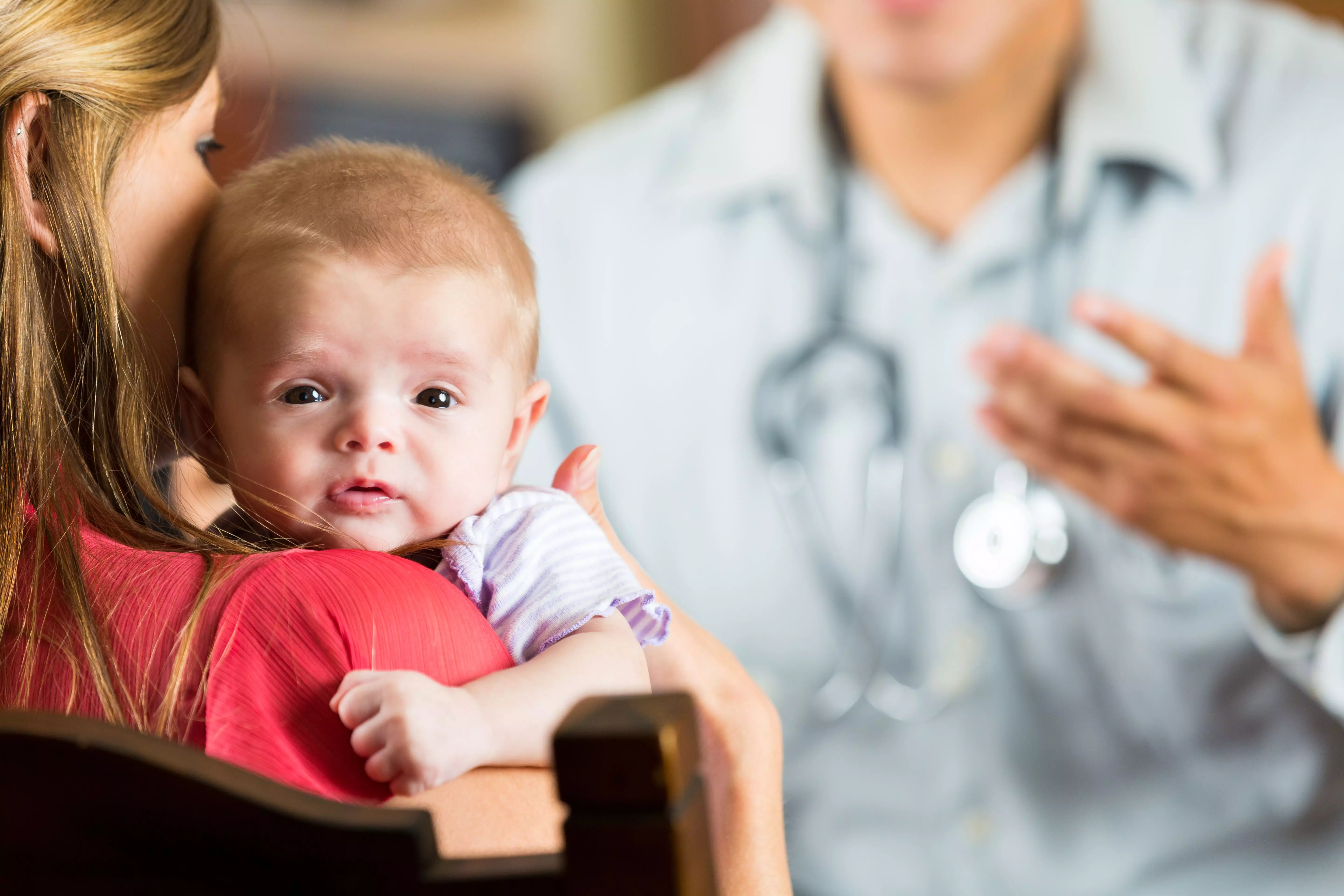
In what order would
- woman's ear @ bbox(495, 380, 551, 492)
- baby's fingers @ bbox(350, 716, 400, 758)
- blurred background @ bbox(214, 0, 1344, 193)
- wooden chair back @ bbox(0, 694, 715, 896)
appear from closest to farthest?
wooden chair back @ bbox(0, 694, 715, 896)
baby's fingers @ bbox(350, 716, 400, 758)
woman's ear @ bbox(495, 380, 551, 492)
blurred background @ bbox(214, 0, 1344, 193)

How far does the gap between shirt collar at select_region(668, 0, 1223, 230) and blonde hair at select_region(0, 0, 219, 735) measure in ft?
4.12

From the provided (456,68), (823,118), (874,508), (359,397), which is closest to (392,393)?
(359,397)

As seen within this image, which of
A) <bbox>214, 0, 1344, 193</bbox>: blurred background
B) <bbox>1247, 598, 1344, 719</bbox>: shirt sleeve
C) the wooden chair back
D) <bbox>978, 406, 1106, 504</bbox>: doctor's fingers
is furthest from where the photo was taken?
<bbox>214, 0, 1344, 193</bbox>: blurred background

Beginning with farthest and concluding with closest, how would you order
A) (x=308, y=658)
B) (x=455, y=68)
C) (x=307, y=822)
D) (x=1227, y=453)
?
(x=455, y=68)
(x=1227, y=453)
(x=308, y=658)
(x=307, y=822)

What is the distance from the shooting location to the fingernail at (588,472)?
691 millimetres

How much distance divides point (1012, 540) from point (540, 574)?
1173mm

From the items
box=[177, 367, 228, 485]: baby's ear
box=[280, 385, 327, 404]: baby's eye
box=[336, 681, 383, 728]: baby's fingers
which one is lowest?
box=[336, 681, 383, 728]: baby's fingers

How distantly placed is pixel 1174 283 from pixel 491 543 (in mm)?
1294

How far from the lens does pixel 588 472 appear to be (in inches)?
27.4

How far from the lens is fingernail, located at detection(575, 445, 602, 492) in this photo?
27.2 inches

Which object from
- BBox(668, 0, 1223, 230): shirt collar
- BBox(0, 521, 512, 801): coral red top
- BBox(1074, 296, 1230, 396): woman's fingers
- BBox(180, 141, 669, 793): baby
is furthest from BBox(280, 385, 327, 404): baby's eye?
BBox(668, 0, 1223, 230): shirt collar

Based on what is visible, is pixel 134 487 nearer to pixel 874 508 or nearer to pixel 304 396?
pixel 304 396

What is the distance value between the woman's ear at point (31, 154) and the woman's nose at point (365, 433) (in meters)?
0.17

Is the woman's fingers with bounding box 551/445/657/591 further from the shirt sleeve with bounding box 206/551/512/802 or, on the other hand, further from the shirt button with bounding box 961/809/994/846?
the shirt button with bounding box 961/809/994/846
